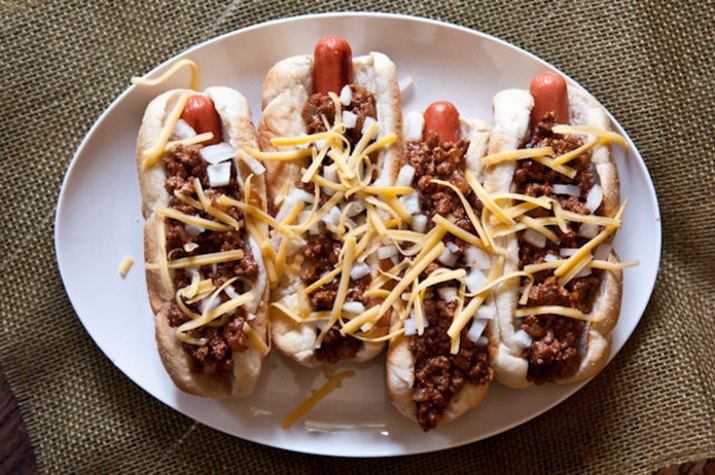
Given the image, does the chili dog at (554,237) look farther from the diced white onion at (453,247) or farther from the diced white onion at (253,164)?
the diced white onion at (253,164)

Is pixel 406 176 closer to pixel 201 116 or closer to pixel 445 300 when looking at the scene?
pixel 445 300

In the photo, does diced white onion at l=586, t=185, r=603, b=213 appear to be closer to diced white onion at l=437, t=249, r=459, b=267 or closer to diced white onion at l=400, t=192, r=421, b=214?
diced white onion at l=437, t=249, r=459, b=267

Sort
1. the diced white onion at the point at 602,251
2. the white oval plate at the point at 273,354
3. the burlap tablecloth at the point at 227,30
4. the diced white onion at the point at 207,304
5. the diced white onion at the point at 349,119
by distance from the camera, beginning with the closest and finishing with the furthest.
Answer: the diced white onion at the point at 207,304
the diced white onion at the point at 349,119
the diced white onion at the point at 602,251
the white oval plate at the point at 273,354
the burlap tablecloth at the point at 227,30

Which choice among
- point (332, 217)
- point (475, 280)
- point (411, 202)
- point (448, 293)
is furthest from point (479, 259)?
point (332, 217)

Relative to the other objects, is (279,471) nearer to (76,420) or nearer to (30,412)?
(76,420)

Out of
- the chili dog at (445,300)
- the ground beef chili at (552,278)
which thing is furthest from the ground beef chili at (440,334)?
the ground beef chili at (552,278)
